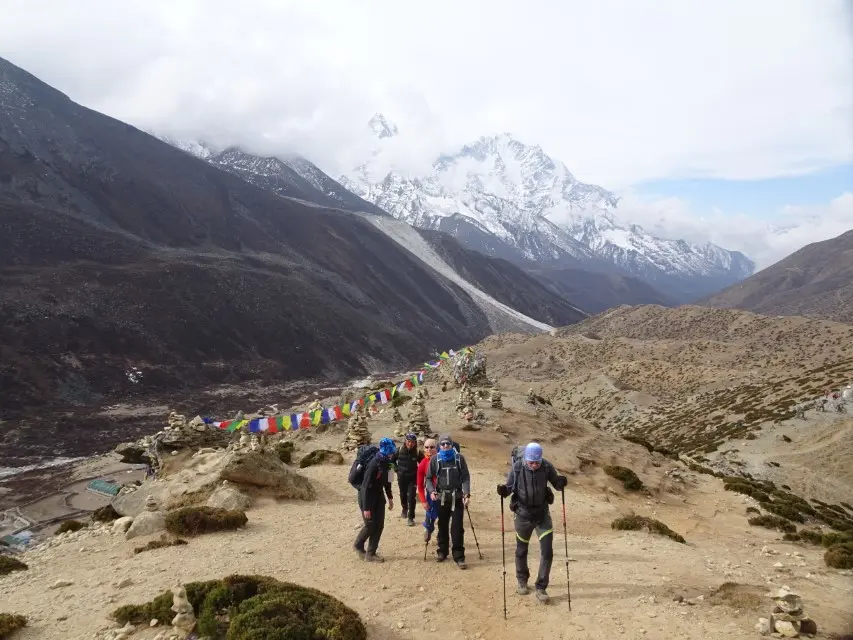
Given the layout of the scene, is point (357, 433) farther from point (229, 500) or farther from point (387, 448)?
point (387, 448)

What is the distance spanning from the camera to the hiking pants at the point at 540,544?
8.90m

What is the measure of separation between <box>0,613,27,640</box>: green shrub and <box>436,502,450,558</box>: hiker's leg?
6.70m

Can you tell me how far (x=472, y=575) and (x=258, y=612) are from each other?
4155 millimetres

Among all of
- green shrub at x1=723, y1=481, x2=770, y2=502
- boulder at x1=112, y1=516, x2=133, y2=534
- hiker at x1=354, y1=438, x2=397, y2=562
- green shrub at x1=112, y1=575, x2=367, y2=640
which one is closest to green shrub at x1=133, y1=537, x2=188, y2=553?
boulder at x1=112, y1=516, x2=133, y2=534

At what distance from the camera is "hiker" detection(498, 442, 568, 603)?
890 cm

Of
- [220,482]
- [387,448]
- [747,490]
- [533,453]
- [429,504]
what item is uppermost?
[533,453]

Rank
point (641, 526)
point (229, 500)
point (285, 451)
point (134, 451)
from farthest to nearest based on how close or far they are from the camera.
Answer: point (285, 451) < point (134, 451) < point (229, 500) < point (641, 526)

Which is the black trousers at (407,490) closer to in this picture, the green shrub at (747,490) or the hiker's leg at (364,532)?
the hiker's leg at (364,532)

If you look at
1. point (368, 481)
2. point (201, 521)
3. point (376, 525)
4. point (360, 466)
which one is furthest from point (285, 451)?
point (368, 481)

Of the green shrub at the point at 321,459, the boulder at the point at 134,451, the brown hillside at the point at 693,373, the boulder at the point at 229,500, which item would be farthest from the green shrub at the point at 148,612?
the brown hillside at the point at 693,373

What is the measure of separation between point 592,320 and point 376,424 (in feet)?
417

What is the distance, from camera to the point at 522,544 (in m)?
9.12

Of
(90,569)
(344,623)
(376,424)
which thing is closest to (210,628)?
(344,623)

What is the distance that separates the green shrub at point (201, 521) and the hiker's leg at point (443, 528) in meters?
5.66
